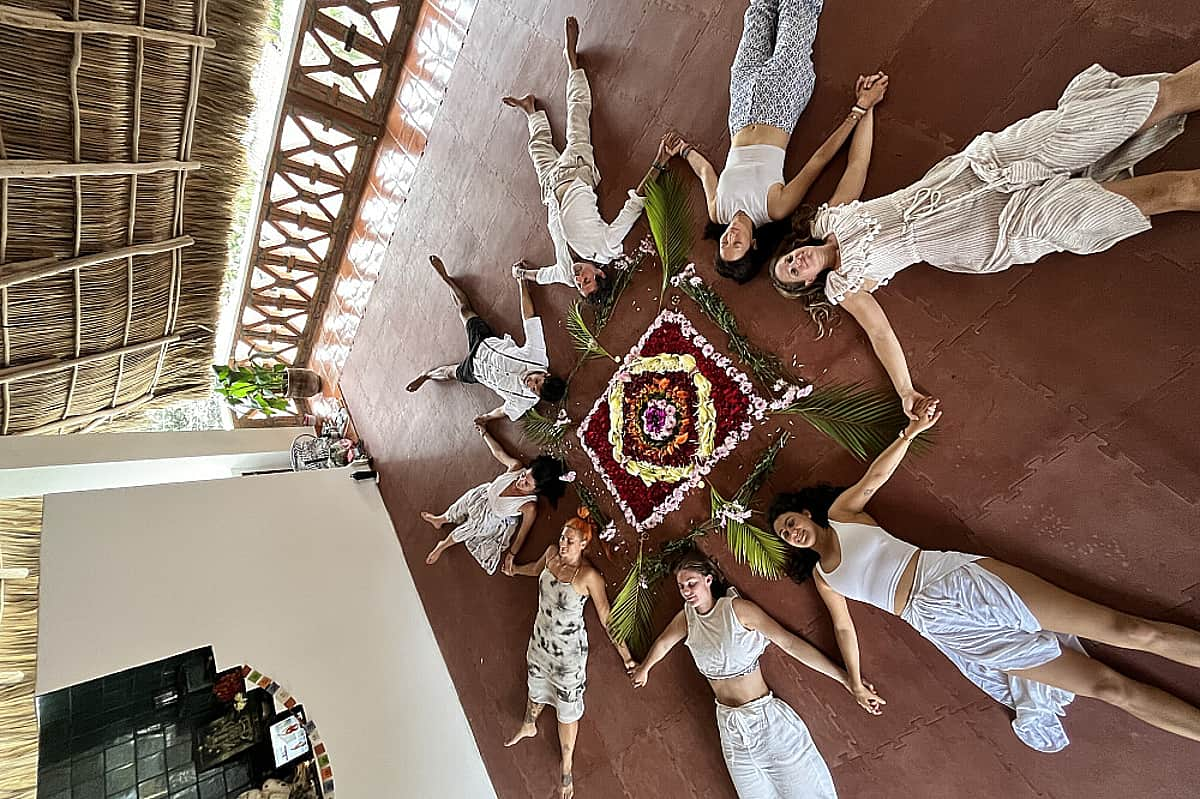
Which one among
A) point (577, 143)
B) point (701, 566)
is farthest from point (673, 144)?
point (701, 566)

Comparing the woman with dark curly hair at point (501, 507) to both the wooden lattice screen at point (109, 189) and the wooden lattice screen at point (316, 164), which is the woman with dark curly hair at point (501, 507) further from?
the wooden lattice screen at point (316, 164)

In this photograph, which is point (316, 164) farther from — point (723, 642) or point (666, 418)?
point (723, 642)

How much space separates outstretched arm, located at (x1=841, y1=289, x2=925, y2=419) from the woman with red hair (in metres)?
1.99

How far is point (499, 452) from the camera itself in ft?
14.2

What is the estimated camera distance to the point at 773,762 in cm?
298

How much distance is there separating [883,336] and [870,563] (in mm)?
930

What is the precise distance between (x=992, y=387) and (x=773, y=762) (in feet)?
6.69

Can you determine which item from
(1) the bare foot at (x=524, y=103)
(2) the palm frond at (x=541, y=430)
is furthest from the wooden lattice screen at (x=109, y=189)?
(2) the palm frond at (x=541, y=430)

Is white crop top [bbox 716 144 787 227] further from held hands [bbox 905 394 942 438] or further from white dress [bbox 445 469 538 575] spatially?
white dress [bbox 445 469 538 575]

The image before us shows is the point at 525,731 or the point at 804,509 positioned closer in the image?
the point at 804,509

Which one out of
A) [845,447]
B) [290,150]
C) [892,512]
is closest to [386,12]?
[290,150]

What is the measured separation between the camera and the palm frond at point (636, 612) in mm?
3486

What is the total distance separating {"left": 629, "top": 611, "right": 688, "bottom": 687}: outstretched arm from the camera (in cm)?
324

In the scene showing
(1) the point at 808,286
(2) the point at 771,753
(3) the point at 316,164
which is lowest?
(2) the point at 771,753
